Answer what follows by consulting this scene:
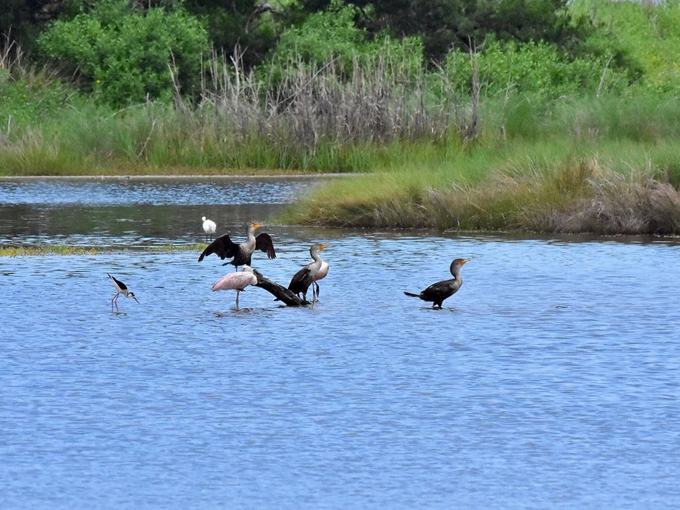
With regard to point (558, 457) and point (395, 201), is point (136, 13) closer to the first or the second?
point (395, 201)

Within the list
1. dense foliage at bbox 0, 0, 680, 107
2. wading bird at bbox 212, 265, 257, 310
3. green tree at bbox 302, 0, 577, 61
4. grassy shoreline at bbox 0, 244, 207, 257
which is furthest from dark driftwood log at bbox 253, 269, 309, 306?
green tree at bbox 302, 0, 577, 61

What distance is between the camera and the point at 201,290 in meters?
15.5

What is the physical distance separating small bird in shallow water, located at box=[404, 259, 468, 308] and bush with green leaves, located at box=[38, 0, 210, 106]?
Result: 85.4 ft

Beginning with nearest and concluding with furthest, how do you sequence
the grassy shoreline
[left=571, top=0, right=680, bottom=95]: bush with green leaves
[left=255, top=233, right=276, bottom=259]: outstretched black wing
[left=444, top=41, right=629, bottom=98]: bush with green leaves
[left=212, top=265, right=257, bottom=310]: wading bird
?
1. [left=212, top=265, right=257, bottom=310]: wading bird
2. [left=255, top=233, right=276, bottom=259]: outstretched black wing
3. the grassy shoreline
4. [left=444, top=41, right=629, bottom=98]: bush with green leaves
5. [left=571, top=0, right=680, bottom=95]: bush with green leaves

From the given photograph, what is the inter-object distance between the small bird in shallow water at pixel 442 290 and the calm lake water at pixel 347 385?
0.15m

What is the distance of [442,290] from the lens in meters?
14.0

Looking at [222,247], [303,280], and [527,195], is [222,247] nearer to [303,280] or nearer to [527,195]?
[303,280]

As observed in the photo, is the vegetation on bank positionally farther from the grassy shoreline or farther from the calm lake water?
the grassy shoreline

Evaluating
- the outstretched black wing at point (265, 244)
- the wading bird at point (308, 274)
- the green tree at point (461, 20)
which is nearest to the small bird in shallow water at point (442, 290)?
the wading bird at point (308, 274)

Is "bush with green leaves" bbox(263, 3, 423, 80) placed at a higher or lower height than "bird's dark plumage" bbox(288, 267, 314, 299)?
higher

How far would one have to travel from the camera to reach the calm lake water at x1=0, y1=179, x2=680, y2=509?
7.69 meters

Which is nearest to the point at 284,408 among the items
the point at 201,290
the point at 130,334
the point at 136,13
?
the point at 130,334

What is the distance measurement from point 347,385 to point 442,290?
12.7ft

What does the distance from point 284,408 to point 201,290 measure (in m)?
6.11
